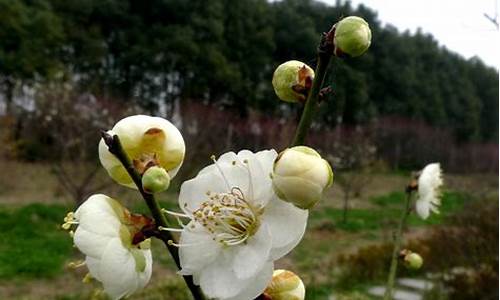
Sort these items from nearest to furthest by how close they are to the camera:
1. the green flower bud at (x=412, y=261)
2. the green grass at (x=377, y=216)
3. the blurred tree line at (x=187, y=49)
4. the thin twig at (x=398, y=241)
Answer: the thin twig at (x=398, y=241)
the green flower bud at (x=412, y=261)
the green grass at (x=377, y=216)
the blurred tree line at (x=187, y=49)

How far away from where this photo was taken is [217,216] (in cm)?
50

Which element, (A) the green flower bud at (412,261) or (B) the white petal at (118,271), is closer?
(B) the white petal at (118,271)

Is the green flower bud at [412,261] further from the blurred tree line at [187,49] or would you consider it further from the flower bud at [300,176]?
the blurred tree line at [187,49]

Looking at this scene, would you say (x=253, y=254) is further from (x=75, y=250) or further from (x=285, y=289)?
(x=75, y=250)

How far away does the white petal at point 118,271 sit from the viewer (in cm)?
46

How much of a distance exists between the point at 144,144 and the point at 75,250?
4.95 m

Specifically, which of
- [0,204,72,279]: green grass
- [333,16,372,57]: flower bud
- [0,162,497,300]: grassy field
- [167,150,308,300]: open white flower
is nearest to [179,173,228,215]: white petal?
[167,150,308,300]: open white flower

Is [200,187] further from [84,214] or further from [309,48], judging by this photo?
[309,48]

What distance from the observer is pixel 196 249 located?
487 mm

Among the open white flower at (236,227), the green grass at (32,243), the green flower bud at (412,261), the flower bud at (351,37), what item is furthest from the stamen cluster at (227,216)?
the green grass at (32,243)

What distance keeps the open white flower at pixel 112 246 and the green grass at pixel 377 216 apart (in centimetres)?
605

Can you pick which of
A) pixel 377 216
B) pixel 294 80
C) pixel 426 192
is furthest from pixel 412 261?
pixel 377 216

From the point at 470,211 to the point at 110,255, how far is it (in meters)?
3.98

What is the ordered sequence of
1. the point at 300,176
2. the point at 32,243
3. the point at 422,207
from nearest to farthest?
the point at 300,176
the point at 422,207
the point at 32,243
